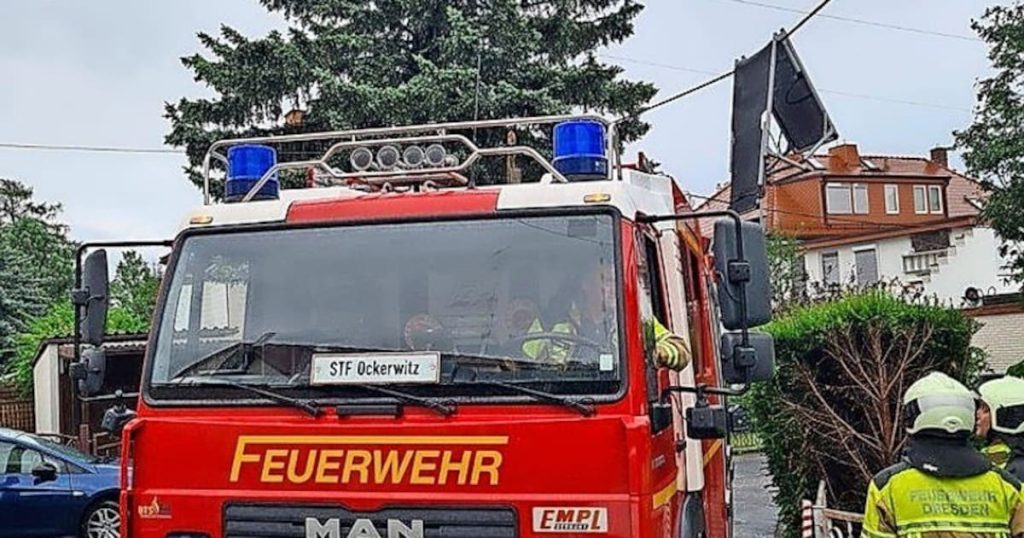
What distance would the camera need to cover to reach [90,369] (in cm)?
518

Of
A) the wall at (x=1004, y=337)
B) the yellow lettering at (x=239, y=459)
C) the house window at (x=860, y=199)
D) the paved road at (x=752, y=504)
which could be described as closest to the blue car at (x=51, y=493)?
the paved road at (x=752, y=504)

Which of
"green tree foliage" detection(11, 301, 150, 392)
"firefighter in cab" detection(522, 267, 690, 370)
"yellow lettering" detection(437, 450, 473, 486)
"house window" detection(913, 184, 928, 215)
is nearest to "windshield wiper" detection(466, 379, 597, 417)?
"firefighter in cab" detection(522, 267, 690, 370)

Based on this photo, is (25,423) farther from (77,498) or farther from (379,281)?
(379,281)

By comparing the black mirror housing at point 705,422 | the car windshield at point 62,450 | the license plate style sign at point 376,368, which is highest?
the license plate style sign at point 376,368

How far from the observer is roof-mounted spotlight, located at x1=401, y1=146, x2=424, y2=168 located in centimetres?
540

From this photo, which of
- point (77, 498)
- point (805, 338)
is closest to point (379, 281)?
point (805, 338)

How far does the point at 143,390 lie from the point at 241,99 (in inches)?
610

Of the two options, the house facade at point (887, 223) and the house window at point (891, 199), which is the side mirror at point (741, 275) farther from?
the house window at point (891, 199)

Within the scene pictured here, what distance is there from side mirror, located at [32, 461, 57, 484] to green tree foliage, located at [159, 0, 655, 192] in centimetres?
712

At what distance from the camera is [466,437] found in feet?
13.8

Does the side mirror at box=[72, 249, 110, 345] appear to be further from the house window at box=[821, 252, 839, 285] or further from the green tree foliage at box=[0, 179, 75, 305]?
the house window at box=[821, 252, 839, 285]

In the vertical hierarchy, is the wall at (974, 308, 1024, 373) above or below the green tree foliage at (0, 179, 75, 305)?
below

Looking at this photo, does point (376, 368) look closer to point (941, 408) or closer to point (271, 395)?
point (271, 395)

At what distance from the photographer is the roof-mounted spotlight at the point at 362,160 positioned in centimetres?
557
